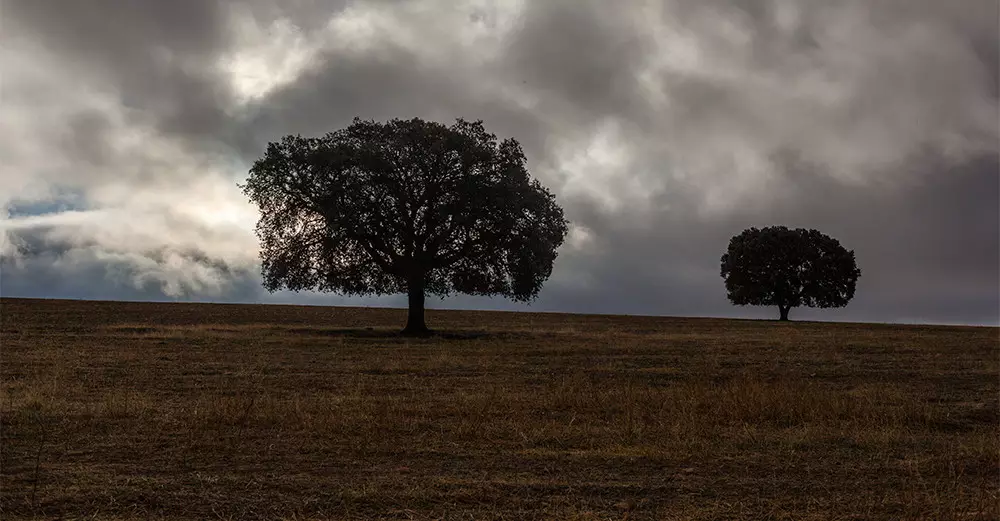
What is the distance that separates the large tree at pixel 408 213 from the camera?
1567 inches

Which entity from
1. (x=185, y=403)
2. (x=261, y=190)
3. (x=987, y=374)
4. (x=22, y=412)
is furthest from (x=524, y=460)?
(x=261, y=190)

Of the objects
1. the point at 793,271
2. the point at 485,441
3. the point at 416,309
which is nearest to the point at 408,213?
the point at 416,309

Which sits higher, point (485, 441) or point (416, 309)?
point (416, 309)

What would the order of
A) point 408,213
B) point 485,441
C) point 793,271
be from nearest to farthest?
point 485,441 → point 408,213 → point 793,271

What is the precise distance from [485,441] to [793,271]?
73.1 metres

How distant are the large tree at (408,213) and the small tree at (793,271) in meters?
43.0

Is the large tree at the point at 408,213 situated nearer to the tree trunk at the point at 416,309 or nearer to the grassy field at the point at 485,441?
the tree trunk at the point at 416,309

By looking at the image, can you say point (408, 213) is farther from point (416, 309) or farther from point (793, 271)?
point (793, 271)

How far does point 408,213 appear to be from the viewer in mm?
40688

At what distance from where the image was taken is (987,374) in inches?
914

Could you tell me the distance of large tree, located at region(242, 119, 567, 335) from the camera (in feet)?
131

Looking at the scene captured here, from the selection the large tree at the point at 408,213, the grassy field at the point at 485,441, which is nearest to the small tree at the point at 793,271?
the large tree at the point at 408,213

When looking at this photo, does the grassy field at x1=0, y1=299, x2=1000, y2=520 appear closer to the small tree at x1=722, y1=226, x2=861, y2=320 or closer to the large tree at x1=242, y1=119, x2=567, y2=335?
the large tree at x1=242, y1=119, x2=567, y2=335

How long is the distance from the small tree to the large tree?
4297 cm
